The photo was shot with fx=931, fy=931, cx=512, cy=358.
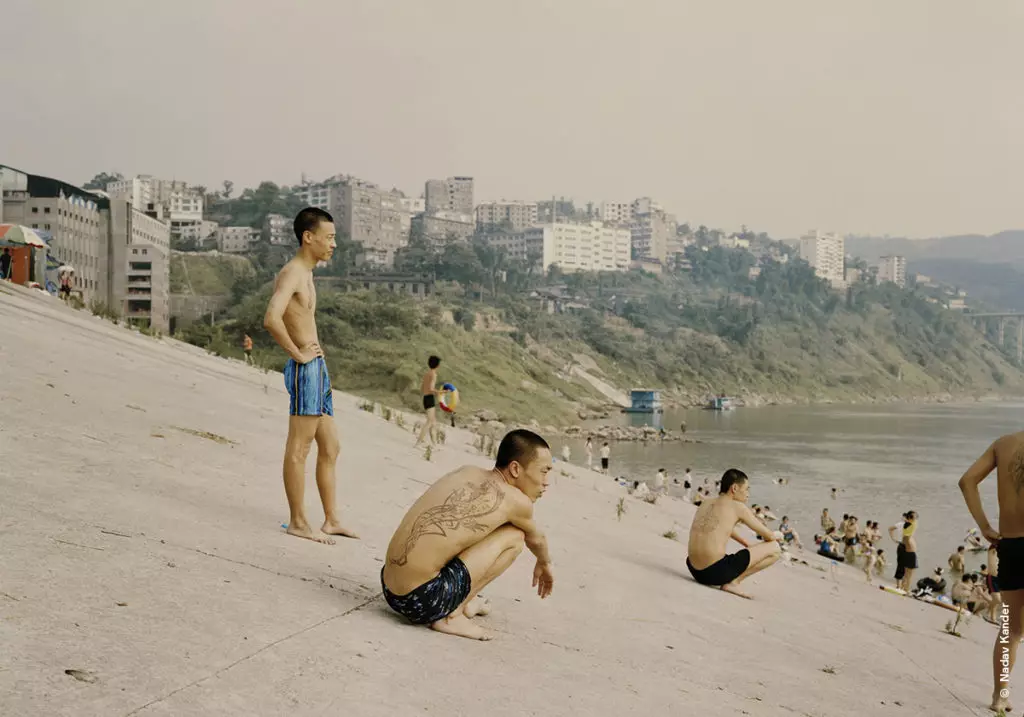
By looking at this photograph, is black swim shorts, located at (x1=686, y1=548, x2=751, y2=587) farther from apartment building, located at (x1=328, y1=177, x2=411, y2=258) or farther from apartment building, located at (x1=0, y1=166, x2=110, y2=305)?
apartment building, located at (x1=328, y1=177, x2=411, y2=258)

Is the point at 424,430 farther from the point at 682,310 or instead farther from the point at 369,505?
the point at 682,310

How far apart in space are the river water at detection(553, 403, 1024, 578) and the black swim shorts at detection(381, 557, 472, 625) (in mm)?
22110

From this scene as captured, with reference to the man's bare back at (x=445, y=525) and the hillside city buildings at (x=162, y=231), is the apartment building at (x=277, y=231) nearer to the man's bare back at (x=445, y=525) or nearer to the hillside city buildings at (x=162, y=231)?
the hillside city buildings at (x=162, y=231)

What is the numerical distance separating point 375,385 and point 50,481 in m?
59.7

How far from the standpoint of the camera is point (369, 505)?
797 centimetres

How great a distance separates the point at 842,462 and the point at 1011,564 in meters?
49.1

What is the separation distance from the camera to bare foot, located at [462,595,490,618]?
4.91 meters

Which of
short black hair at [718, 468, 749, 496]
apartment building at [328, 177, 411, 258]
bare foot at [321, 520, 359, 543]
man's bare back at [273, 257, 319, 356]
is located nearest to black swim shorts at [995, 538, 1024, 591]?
short black hair at [718, 468, 749, 496]

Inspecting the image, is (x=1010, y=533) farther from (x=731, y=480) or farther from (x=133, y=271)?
(x=133, y=271)

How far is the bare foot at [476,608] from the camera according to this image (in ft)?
16.1

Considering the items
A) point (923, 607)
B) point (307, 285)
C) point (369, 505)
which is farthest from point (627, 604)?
point (923, 607)

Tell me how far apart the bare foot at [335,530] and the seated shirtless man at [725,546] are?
3.21 meters

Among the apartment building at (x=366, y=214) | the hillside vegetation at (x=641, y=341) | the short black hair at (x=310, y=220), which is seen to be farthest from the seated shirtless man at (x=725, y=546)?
the apartment building at (x=366, y=214)

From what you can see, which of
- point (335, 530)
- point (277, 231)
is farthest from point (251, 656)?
point (277, 231)
